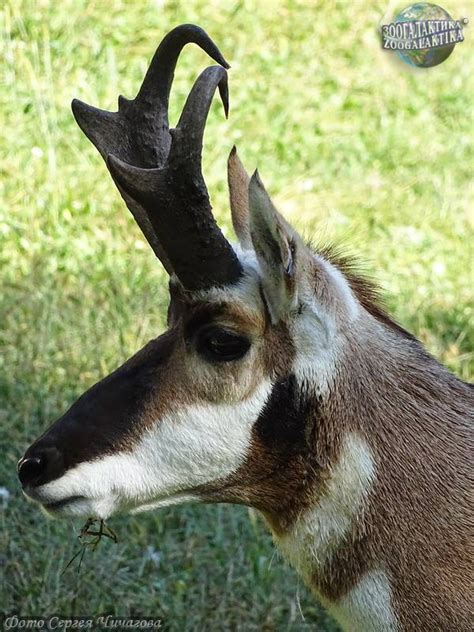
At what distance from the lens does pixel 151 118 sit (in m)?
4.66

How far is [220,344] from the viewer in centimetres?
414

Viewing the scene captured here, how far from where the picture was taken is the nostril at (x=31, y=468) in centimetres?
414

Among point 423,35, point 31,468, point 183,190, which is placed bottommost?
point 31,468

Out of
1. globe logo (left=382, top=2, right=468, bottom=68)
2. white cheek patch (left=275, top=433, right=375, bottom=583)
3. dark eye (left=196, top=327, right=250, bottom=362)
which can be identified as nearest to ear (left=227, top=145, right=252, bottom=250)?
dark eye (left=196, top=327, right=250, bottom=362)

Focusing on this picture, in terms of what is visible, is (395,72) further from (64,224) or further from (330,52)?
(64,224)

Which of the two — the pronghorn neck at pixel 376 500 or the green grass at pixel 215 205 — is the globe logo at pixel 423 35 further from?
the pronghorn neck at pixel 376 500

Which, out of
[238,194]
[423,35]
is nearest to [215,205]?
[423,35]

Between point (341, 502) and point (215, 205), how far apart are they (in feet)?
17.1

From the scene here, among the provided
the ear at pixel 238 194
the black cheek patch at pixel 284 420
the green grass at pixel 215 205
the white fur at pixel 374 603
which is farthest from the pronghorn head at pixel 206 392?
the green grass at pixel 215 205

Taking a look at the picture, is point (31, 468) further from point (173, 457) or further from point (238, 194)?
point (238, 194)

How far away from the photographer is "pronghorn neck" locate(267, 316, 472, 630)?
13.4 feet

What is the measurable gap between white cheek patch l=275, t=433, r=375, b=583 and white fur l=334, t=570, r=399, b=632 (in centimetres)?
14

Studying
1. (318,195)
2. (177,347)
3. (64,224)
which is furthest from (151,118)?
(318,195)

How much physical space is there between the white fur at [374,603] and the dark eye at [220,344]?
784mm
